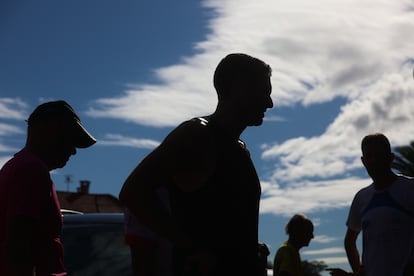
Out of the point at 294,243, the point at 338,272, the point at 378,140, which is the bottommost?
the point at 338,272

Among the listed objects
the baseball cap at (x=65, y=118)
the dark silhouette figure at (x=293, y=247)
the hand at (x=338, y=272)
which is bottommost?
the hand at (x=338, y=272)

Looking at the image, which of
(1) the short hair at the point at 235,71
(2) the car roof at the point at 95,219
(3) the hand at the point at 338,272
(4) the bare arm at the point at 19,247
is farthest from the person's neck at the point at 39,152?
(3) the hand at the point at 338,272

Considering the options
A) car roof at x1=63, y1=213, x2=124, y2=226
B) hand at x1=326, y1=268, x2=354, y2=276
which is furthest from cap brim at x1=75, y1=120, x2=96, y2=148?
hand at x1=326, y1=268, x2=354, y2=276

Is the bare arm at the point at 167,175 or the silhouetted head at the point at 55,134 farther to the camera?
the silhouetted head at the point at 55,134

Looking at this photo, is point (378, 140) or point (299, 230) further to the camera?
point (299, 230)

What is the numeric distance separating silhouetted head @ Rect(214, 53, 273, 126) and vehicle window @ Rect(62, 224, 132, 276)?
2306mm

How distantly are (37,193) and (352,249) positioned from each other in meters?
3.33

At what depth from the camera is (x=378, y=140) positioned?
5.78m

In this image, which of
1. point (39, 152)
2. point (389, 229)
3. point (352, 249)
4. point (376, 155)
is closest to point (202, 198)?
point (39, 152)

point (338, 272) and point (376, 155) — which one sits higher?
A: point (376, 155)

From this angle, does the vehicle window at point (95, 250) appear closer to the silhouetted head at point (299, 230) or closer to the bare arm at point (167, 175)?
the bare arm at point (167, 175)

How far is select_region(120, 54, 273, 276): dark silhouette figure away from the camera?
267 centimetres

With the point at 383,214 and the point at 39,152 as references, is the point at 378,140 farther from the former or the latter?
the point at 39,152

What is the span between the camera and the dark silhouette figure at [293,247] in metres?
7.39
